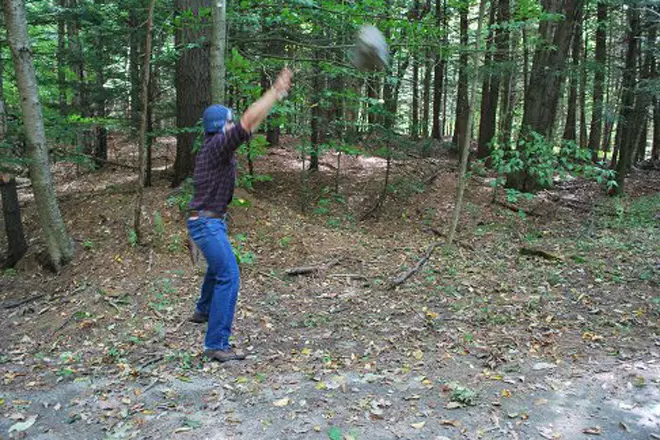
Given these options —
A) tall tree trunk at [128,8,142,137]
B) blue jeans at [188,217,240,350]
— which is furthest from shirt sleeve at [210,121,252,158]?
tall tree trunk at [128,8,142,137]

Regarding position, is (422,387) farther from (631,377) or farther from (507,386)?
(631,377)

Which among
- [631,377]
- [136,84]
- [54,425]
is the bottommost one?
[54,425]

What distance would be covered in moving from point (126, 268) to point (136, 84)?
466 cm

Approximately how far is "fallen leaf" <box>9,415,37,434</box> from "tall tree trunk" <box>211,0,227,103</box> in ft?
13.0

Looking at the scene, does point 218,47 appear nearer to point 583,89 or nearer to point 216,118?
point 216,118

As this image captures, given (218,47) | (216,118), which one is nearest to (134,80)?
(218,47)

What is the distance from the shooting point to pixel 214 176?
418 cm

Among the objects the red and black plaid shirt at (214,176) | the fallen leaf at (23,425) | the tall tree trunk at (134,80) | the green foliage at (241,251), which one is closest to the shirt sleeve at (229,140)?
the red and black plaid shirt at (214,176)

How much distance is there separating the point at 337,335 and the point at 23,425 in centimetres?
289

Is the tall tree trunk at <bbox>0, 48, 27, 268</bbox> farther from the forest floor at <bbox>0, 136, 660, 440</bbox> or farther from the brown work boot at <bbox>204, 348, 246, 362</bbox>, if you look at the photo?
the brown work boot at <bbox>204, 348, 246, 362</bbox>

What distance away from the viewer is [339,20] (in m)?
6.71

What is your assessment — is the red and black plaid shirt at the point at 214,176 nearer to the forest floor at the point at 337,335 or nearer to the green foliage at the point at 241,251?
the forest floor at the point at 337,335

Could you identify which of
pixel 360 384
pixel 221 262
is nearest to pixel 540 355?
pixel 360 384

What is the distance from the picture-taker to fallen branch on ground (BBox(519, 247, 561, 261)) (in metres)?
7.75
